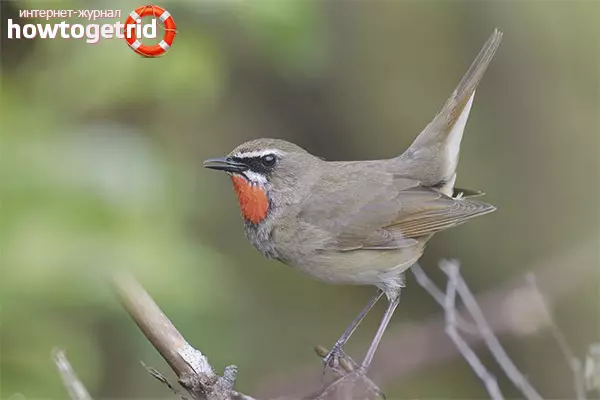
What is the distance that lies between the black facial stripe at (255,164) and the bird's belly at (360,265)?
0.37 m

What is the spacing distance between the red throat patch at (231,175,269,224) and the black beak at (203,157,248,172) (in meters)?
0.09

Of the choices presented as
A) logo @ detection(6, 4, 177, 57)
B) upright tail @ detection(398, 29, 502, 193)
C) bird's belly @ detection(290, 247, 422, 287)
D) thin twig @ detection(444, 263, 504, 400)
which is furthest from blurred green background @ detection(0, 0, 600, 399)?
upright tail @ detection(398, 29, 502, 193)

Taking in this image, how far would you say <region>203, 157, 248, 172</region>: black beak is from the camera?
2897mm

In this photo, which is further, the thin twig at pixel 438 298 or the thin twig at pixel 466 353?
the thin twig at pixel 438 298

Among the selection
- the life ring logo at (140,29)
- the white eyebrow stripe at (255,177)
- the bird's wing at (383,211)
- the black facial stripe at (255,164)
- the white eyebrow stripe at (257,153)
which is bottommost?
the bird's wing at (383,211)

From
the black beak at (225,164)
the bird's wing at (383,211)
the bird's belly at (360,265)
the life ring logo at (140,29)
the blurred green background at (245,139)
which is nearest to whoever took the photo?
the black beak at (225,164)

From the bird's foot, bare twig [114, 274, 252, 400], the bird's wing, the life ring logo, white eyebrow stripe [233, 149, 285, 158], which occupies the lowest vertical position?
the bird's foot

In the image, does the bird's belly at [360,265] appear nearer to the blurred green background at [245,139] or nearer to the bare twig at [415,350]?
the bare twig at [415,350]

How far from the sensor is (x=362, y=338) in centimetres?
665

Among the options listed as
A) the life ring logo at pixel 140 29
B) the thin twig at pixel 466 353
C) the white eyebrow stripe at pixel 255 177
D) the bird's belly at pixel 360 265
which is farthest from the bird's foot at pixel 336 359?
the life ring logo at pixel 140 29

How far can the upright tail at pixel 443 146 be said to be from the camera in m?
3.72

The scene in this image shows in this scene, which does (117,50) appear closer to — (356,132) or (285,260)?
(285,260)

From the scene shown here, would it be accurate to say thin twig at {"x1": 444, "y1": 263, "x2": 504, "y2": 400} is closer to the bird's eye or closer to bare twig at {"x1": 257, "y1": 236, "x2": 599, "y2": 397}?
bare twig at {"x1": 257, "y1": 236, "x2": 599, "y2": 397}

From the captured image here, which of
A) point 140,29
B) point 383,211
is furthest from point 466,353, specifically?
point 140,29
